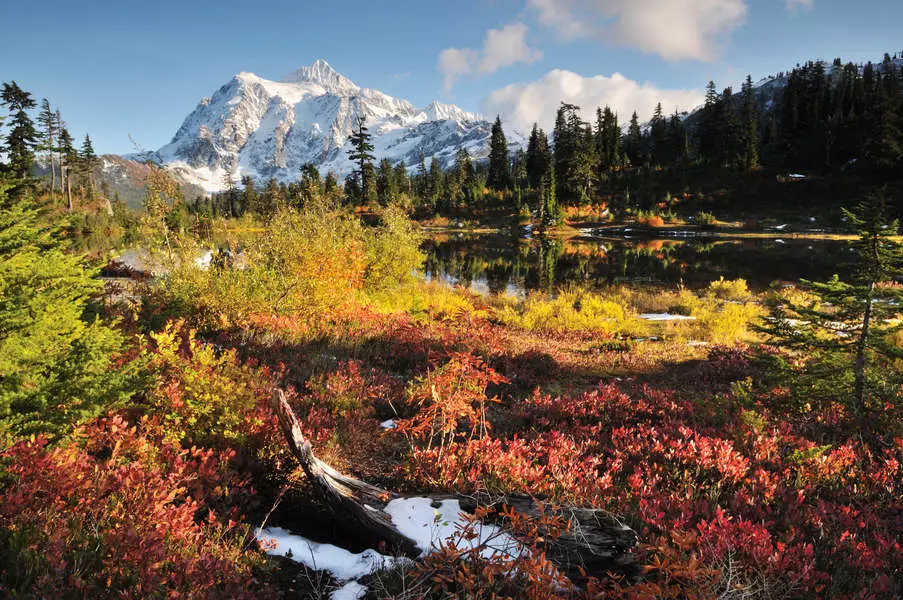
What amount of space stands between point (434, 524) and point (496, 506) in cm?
54

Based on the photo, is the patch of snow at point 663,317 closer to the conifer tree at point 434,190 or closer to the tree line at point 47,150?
the tree line at point 47,150

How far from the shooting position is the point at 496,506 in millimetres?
3686

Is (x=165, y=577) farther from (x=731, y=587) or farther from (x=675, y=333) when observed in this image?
(x=675, y=333)

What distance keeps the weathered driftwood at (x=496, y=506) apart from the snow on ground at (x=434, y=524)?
0.06 meters

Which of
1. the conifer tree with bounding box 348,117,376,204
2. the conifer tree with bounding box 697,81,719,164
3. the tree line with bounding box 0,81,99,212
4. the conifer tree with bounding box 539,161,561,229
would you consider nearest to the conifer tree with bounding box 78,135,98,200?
the tree line with bounding box 0,81,99,212

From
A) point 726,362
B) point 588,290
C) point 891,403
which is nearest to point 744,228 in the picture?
point 588,290

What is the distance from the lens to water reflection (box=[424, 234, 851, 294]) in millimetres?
25922

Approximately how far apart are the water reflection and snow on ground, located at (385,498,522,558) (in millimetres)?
20669

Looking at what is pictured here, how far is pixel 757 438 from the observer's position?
526 cm

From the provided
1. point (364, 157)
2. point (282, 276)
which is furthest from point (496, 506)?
point (364, 157)

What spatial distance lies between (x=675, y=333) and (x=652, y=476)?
10953 mm

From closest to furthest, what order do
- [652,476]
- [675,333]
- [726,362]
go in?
[652,476], [726,362], [675,333]

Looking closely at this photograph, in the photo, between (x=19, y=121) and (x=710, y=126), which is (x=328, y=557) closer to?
(x=19, y=121)

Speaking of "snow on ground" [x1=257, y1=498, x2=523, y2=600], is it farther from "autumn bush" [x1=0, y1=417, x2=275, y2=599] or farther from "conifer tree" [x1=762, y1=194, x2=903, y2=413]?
"conifer tree" [x1=762, y1=194, x2=903, y2=413]
